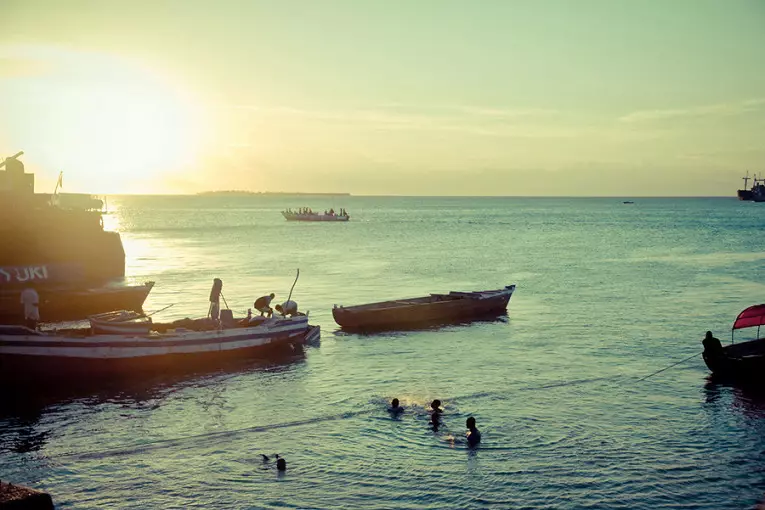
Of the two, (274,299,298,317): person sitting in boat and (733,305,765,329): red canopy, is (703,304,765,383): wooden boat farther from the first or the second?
(274,299,298,317): person sitting in boat

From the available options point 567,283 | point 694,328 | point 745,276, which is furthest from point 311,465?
point 745,276

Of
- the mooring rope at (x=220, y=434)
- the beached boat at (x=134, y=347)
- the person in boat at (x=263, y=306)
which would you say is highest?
the person in boat at (x=263, y=306)

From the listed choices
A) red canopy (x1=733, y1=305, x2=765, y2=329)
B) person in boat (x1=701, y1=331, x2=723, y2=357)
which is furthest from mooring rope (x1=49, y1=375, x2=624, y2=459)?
red canopy (x1=733, y1=305, x2=765, y2=329)

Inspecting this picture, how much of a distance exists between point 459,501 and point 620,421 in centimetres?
927

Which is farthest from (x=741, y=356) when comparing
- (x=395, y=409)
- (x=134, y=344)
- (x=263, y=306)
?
(x=134, y=344)

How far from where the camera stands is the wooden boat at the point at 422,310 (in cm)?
4297

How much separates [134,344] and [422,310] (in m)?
19.2

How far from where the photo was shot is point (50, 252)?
58906 millimetres

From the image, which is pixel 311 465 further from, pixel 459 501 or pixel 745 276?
pixel 745 276

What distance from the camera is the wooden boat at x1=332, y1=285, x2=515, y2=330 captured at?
43.0 m

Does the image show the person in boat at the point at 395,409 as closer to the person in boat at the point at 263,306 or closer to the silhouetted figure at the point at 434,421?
the silhouetted figure at the point at 434,421

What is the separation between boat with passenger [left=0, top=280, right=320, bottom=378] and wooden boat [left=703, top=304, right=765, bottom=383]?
20265mm

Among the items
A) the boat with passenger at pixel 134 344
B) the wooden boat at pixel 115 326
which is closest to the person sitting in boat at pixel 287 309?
the boat with passenger at pixel 134 344

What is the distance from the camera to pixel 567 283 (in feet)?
219
